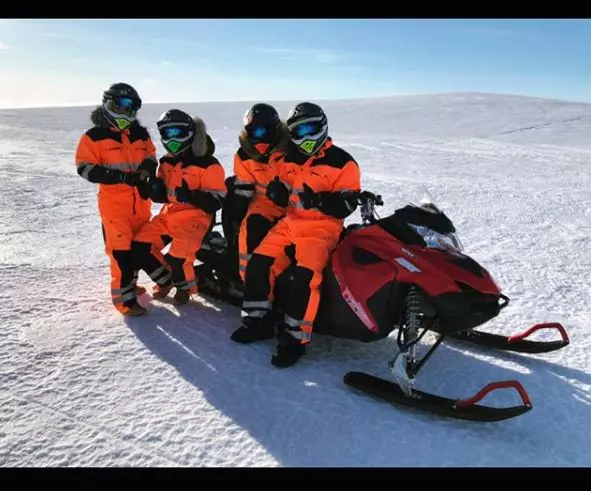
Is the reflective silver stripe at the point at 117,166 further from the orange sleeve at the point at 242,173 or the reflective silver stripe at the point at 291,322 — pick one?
the reflective silver stripe at the point at 291,322

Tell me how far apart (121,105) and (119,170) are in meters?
0.50

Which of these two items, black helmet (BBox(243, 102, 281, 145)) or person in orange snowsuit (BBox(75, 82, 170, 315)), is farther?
person in orange snowsuit (BBox(75, 82, 170, 315))

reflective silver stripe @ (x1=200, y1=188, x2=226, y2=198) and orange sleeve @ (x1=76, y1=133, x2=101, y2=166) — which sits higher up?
orange sleeve @ (x1=76, y1=133, x2=101, y2=166)

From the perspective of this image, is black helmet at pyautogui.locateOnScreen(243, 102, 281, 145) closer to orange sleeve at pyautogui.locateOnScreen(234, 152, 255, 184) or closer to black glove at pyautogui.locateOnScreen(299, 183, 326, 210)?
orange sleeve at pyautogui.locateOnScreen(234, 152, 255, 184)

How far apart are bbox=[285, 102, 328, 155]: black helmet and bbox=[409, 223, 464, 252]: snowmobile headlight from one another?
35.3 inches

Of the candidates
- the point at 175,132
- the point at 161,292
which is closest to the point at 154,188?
the point at 175,132

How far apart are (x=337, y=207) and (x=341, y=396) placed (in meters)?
1.20

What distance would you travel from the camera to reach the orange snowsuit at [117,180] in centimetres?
409

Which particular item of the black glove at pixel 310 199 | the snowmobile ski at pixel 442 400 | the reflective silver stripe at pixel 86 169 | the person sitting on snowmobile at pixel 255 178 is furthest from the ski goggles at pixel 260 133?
the snowmobile ski at pixel 442 400

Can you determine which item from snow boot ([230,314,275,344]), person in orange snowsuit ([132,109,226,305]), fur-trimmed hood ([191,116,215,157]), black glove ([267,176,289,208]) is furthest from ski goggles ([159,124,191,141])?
snow boot ([230,314,275,344])

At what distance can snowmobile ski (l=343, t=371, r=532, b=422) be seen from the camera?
2775mm

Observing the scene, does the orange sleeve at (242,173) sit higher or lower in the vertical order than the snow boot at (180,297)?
higher

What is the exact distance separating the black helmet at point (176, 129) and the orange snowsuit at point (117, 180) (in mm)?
355
